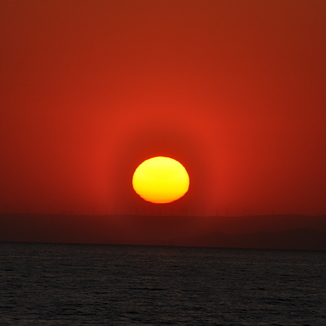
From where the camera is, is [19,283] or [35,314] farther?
[19,283]

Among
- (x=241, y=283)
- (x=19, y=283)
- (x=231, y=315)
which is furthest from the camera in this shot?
(x=241, y=283)

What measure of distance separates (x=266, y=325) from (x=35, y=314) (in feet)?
86.0

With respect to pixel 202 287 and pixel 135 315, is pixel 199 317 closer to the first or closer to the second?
pixel 135 315

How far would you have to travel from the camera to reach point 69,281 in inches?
4953

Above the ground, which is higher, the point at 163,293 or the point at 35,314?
the point at 163,293

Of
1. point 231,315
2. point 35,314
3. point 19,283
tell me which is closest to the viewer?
point 35,314

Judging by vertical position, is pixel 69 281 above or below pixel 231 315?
above

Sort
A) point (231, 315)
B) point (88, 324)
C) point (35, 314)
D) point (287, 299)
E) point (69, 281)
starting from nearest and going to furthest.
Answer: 1. point (88, 324)
2. point (35, 314)
3. point (231, 315)
4. point (287, 299)
5. point (69, 281)

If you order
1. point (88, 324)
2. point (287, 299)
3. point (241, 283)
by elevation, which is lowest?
point (88, 324)

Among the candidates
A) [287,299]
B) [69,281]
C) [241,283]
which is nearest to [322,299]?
[287,299]

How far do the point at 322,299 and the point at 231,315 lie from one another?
30.0 metres

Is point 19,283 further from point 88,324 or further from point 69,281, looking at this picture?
point 88,324

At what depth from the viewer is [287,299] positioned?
102000 millimetres

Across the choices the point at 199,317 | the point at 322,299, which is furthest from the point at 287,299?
the point at 199,317
